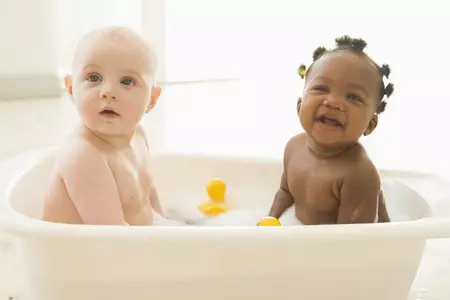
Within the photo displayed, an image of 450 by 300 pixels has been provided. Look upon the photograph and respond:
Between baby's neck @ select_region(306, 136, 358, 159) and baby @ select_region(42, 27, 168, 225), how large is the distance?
24 centimetres

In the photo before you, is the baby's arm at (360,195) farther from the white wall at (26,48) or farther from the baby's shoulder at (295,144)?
the white wall at (26,48)

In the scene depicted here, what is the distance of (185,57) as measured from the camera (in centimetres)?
269

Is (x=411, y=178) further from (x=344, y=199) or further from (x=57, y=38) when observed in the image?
(x=57, y=38)

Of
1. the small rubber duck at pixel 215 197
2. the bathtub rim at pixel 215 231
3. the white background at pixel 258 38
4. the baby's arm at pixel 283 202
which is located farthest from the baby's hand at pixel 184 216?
the white background at pixel 258 38

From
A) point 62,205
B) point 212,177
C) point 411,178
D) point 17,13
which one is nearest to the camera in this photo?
point 62,205

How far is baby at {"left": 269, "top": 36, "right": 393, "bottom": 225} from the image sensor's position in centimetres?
87

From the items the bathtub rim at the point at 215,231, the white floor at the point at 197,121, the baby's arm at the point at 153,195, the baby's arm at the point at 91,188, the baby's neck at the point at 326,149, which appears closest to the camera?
the bathtub rim at the point at 215,231

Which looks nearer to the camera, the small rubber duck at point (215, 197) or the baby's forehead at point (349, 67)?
the baby's forehead at point (349, 67)

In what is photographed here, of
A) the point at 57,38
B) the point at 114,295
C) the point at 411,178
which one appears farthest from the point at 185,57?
the point at 114,295

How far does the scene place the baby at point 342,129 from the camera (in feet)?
2.85

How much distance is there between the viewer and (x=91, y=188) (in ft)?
2.64

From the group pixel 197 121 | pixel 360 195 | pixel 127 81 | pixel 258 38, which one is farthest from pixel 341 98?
pixel 258 38

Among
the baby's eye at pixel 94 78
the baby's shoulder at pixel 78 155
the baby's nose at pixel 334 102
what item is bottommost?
the baby's shoulder at pixel 78 155

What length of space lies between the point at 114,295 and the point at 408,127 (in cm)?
154
